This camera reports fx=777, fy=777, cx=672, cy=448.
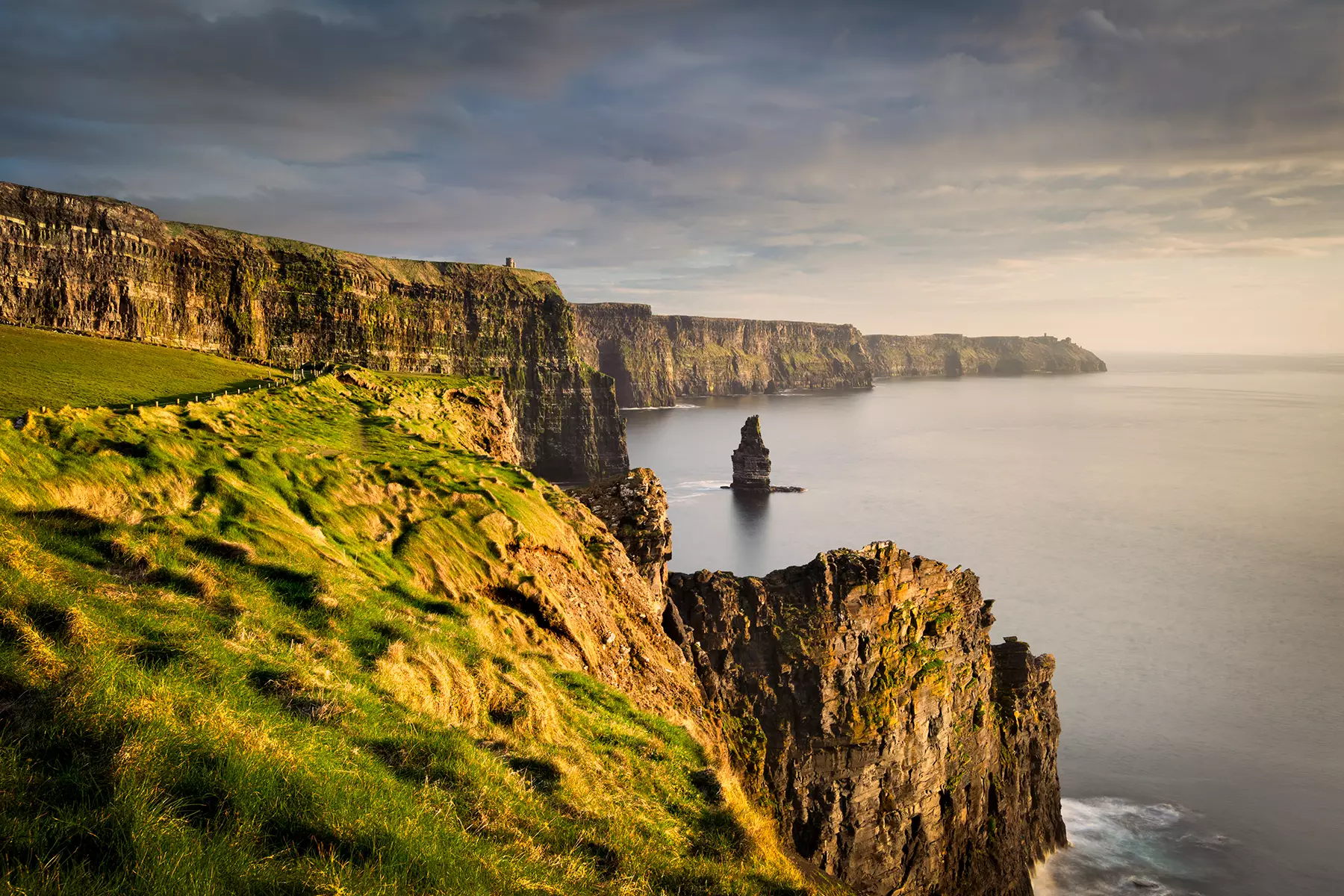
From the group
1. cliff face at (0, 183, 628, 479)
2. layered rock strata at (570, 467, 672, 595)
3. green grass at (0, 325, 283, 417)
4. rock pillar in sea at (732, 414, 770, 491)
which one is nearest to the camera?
green grass at (0, 325, 283, 417)

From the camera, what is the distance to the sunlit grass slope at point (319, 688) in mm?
7363

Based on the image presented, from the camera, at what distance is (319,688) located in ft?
38.4

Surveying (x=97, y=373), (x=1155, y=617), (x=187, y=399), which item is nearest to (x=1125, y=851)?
(x=1155, y=617)

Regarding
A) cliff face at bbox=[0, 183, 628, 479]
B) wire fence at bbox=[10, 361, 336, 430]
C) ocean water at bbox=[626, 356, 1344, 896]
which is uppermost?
cliff face at bbox=[0, 183, 628, 479]

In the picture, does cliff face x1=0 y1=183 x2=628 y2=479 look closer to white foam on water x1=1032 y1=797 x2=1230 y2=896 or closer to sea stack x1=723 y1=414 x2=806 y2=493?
sea stack x1=723 y1=414 x2=806 y2=493

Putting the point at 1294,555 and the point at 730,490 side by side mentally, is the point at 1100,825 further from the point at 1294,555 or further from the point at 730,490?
the point at 730,490

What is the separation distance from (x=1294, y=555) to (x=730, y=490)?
9704 cm

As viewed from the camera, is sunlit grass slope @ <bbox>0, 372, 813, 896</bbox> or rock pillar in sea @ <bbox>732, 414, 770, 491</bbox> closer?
sunlit grass slope @ <bbox>0, 372, 813, 896</bbox>

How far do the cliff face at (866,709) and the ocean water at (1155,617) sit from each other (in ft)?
57.3

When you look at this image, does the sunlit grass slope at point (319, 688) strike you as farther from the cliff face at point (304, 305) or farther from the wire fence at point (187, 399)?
the cliff face at point (304, 305)

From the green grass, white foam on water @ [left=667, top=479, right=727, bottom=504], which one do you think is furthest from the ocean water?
the green grass

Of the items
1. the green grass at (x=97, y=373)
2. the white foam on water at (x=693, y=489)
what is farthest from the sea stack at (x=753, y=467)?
the green grass at (x=97, y=373)

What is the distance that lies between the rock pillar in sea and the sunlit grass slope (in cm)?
13851

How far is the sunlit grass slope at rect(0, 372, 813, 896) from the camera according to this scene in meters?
7.36
